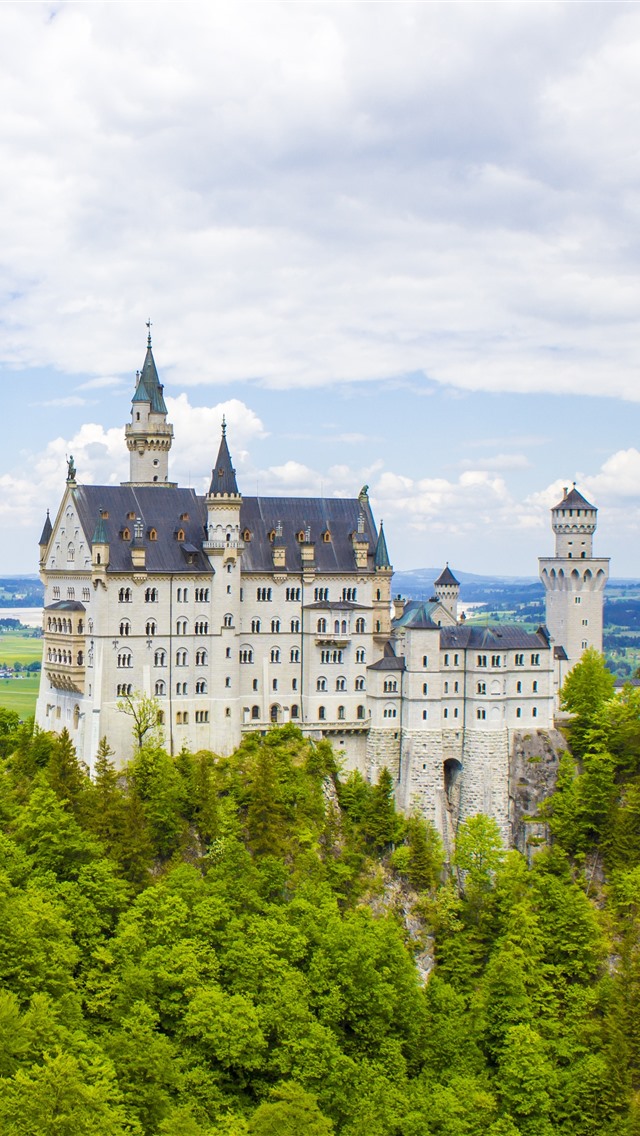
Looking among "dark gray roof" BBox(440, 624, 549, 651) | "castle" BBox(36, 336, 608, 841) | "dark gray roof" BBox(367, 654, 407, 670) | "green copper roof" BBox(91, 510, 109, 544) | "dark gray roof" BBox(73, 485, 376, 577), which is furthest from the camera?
"dark gray roof" BBox(440, 624, 549, 651)

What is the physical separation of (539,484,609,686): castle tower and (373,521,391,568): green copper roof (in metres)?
18.1

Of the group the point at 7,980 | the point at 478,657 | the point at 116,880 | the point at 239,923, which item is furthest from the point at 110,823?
the point at 478,657

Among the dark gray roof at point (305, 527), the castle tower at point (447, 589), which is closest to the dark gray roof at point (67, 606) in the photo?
the dark gray roof at point (305, 527)

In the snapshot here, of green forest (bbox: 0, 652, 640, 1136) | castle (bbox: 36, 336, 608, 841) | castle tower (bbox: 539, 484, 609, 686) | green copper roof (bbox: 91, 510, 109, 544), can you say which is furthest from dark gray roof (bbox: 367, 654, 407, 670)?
green copper roof (bbox: 91, 510, 109, 544)

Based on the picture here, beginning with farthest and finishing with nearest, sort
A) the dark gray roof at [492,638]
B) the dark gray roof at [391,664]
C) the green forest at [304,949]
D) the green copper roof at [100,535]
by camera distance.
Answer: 1. the dark gray roof at [492,638]
2. the dark gray roof at [391,664]
3. the green copper roof at [100,535]
4. the green forest at [304,949]

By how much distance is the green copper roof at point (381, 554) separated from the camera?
115m

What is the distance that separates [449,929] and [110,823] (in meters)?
27.2

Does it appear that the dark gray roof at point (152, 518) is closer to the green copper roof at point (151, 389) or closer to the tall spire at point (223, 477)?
the tall spire at point (223, 477)

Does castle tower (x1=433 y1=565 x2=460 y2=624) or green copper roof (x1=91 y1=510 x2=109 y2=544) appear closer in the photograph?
green copper roof (x1=91 y1=510 x2=109 y2=544)

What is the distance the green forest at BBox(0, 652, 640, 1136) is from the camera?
7531cm

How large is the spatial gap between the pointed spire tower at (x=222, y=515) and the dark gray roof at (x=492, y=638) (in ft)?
63.2

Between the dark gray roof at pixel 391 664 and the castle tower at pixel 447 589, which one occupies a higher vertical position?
the castle tower at pixel 447 589

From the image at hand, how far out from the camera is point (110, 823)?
3659 inches

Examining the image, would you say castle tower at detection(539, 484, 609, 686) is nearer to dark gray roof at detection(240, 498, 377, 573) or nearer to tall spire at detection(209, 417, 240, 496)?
dark gray roof at detection(240, 498, 377, 573)
